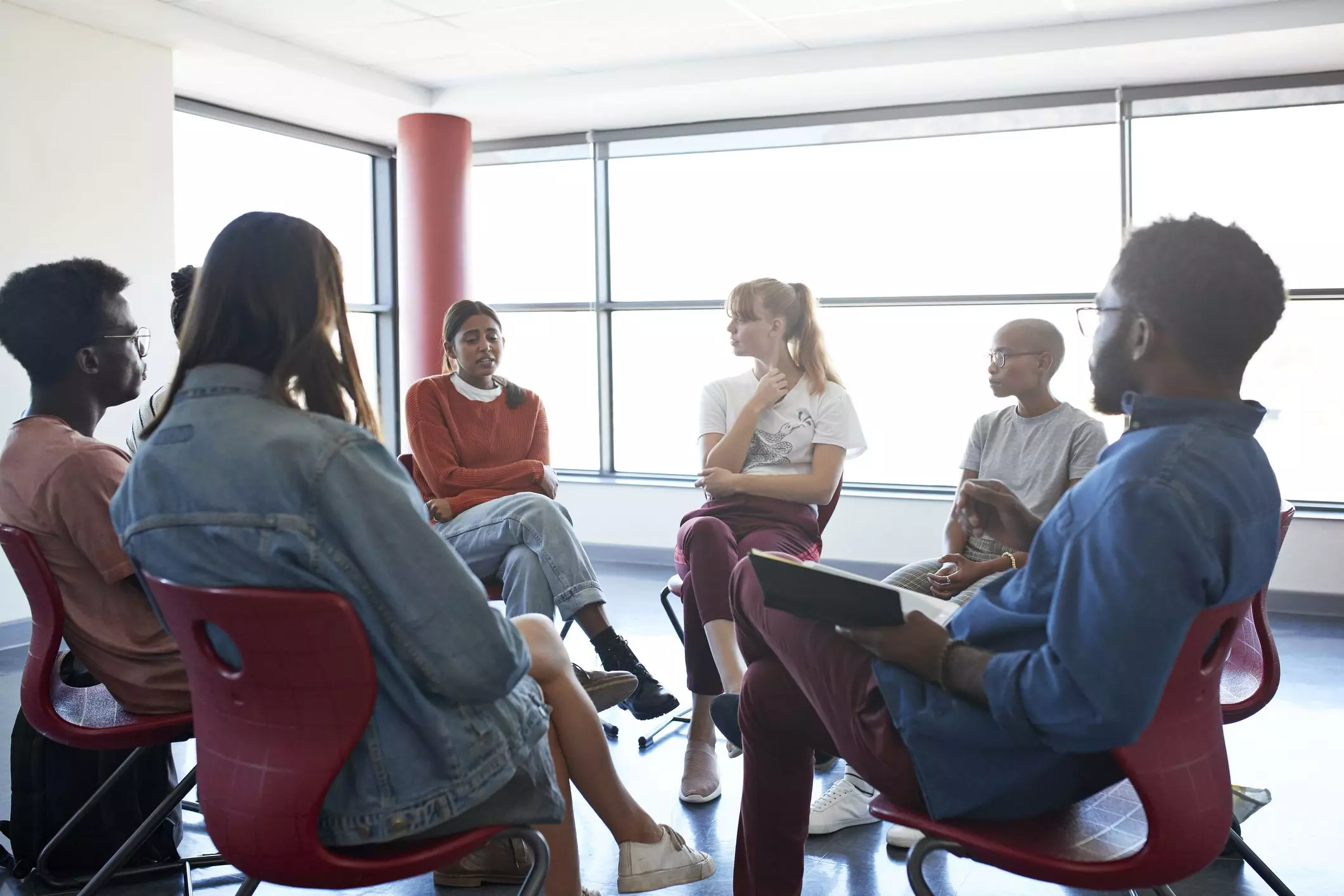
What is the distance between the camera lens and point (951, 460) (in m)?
5.97

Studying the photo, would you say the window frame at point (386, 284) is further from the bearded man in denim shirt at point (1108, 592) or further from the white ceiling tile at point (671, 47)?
the bearded man in denim shirt at point (1108, 592)

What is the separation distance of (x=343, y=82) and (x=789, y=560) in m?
4.70

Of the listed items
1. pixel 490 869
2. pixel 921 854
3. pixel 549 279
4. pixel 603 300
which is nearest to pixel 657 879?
pixel 490 869

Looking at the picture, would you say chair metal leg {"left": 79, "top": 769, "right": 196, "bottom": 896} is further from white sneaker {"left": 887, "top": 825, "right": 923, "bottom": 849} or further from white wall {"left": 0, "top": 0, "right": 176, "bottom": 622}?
white wall {"left": 0, "top": 0, "right": 176, "bottom": 622}

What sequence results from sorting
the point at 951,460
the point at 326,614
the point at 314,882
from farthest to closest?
the point at 951,460 → the point at 314,882 → the point at 326,614

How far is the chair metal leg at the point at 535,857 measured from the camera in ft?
4.97

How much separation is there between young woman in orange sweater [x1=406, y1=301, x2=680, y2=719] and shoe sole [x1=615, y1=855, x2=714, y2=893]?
690mm

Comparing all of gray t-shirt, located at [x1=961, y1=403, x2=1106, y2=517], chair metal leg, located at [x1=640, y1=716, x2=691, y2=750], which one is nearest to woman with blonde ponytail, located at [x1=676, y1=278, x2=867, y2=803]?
chair metal leg, located at [x1=640, y1=716, x2=691, y2=750]

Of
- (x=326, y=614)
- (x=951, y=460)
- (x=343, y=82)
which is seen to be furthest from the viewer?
(x=951, y=460)

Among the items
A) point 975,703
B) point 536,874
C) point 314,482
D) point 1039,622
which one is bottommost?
point 536,874

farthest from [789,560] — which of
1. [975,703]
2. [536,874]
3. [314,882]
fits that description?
[314,882]

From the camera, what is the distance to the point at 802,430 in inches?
129

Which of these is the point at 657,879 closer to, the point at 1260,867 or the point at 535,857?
the point at 535,857

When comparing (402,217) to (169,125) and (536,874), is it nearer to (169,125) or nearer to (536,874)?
(169,125)
